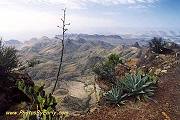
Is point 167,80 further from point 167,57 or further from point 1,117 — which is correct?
point 1,117

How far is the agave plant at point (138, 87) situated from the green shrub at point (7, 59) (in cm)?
533

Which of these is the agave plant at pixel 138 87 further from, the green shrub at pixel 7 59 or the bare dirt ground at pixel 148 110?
the green shrub at pixel 7 59

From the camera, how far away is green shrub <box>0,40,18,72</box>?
1559cm

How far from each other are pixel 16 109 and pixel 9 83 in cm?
143

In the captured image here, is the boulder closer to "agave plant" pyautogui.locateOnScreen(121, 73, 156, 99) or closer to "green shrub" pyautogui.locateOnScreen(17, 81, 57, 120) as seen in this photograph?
"agave plant" pyautogui.locateOnScreen(121, 73, 156, 99)

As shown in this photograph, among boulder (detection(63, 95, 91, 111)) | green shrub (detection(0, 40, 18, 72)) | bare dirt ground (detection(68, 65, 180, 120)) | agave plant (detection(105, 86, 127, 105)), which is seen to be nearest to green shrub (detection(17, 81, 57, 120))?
bare dirt ground (detection(68, 65, 180, 120))

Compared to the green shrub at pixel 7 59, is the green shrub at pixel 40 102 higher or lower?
lower

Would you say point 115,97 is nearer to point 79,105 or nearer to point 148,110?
point 148,110

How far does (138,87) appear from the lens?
605 inches

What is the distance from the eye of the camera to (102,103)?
15320mm

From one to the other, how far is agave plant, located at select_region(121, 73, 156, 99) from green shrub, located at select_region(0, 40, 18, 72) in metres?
5.33

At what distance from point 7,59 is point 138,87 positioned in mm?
6279

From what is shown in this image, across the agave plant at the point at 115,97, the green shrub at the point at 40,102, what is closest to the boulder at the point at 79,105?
the agave plant at the point at 115,97

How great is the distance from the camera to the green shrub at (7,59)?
15.6m
